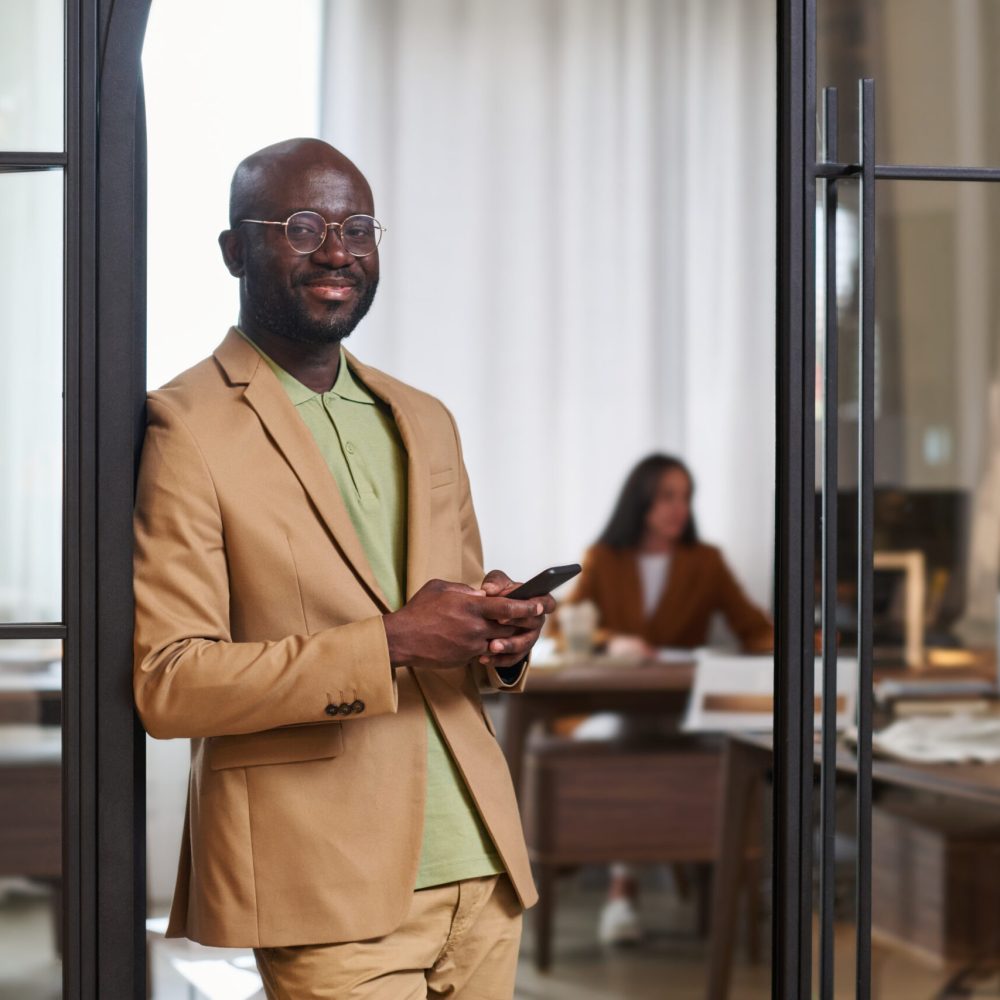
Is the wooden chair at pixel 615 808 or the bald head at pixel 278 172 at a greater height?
the bald head at pixel 278 172

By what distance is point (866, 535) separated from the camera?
1538mm

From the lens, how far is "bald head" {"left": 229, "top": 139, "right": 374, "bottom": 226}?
138cm

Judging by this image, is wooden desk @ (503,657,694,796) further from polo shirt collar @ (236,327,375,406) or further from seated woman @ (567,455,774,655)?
polo shirt collar @ (236,327,375,406)

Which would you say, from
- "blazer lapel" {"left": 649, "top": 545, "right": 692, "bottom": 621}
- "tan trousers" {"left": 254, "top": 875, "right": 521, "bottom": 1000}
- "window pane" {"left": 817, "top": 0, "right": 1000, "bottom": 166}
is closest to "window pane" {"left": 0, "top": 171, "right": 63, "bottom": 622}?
"tan trousers" {"left": 254, "top": 875, "right": 521, "bottom": 1000}

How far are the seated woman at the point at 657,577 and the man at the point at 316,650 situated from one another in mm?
3324

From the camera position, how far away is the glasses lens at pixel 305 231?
4.50 feet

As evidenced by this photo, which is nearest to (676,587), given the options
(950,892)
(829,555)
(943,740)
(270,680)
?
(950,892)

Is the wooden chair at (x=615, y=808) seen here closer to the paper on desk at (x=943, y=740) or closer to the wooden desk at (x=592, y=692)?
the wooden desk at (x=592, y=692)

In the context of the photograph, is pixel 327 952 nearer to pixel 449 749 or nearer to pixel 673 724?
pixel 449 749

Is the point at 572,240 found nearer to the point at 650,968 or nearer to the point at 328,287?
the point at 650,968

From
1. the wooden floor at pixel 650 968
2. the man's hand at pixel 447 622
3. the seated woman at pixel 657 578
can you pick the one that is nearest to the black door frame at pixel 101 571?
the man's hand at pixel 447 622

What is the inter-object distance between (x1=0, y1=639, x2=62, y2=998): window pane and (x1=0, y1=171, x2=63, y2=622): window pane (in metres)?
0.09

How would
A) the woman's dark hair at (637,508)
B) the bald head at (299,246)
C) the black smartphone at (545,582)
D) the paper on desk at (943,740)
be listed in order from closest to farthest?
the black smartphone at (545,582) < the bald head at (299,246) < the paper on desk at (943,740) < the woman's dark hair at (637,508)

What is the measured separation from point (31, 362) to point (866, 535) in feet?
2.88
